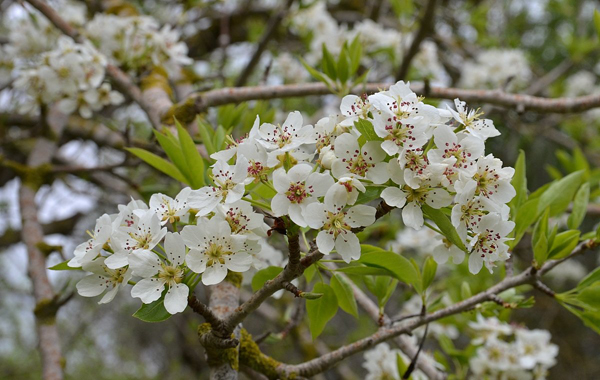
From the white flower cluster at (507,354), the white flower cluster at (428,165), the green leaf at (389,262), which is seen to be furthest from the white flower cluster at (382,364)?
the white flower cluster at (428,165)

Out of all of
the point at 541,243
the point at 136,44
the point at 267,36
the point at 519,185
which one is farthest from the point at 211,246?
the point at 267,36

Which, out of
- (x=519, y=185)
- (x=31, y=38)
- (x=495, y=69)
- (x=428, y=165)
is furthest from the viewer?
(x=495, y=69)

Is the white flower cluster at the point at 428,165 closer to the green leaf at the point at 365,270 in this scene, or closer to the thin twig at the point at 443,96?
the green leaf at the point at 365,270

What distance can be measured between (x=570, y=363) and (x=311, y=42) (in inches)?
162

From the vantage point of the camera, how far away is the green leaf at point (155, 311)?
97 centimetres

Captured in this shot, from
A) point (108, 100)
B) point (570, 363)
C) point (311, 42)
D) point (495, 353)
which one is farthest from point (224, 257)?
point (570, 363)

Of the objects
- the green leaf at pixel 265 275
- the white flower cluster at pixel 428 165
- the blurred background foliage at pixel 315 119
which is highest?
the white flower cluster at pixel 428 165

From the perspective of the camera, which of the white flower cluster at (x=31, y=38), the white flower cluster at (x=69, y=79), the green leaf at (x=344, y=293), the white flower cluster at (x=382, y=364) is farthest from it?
the white flower cluster at (x=31, y=38)

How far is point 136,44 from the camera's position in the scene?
2.35 meters

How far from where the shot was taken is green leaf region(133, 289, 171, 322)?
974 millimetres

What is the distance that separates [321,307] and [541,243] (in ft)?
1.87

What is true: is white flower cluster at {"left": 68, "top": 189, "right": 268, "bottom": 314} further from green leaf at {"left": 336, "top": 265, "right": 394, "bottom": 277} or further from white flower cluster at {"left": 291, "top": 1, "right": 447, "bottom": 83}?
white flower cluster at {"left": 291, "top": 1, "right": 447, "bottom": 83}

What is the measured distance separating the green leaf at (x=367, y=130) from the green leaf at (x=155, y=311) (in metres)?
0.48

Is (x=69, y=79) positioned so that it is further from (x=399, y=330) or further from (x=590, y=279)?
(x=590, y=279)
